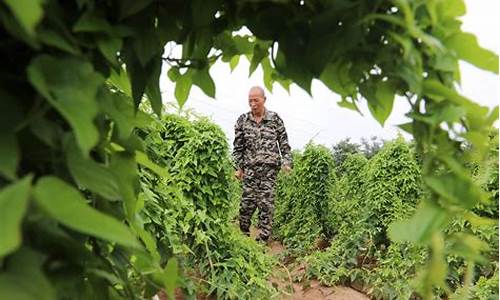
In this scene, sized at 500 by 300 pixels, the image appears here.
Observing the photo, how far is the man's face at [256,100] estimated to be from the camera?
4.86 m

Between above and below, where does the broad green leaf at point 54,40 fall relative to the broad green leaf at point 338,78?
below

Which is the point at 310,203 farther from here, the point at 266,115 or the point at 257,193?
the point at 266,115

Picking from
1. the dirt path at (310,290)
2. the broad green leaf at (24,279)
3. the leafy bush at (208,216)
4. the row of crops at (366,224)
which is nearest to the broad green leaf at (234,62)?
the broad green leaf at (24,279)

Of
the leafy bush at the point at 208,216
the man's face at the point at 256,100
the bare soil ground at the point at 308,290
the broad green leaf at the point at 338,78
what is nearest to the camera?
the broad green leaf at the point at 338,78

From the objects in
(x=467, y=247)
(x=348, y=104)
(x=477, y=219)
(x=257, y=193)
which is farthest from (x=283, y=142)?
(x=467, y=247)

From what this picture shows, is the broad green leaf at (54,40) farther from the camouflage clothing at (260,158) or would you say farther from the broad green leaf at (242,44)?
the camouflage clothing at (260,158)

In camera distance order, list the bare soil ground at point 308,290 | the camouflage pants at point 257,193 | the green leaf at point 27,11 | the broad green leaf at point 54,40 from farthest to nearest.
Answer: the camouflage pants at point 257,193, the bare soil ground at point 308,290, the broad green leaf at point 54,40, the green leaf at point 27,11

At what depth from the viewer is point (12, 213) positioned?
0.39 m

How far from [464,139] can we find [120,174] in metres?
0.34

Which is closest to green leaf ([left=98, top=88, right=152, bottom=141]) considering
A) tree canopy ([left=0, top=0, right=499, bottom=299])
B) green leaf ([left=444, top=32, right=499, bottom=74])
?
tree canopy ([left=0, top=0, right=499, bottom=299])

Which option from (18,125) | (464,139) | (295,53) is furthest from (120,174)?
(464,139)

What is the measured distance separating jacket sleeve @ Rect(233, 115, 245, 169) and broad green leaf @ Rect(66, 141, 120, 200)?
4.45 meters

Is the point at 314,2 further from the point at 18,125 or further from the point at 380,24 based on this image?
the point at 18,125

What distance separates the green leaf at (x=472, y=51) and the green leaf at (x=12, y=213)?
44 cm
